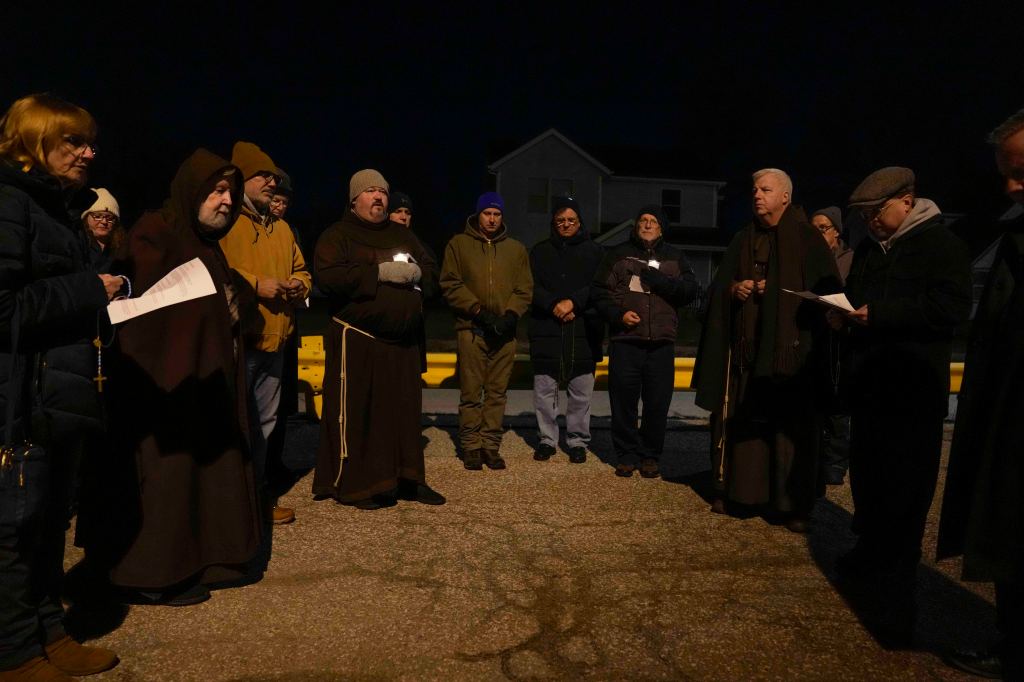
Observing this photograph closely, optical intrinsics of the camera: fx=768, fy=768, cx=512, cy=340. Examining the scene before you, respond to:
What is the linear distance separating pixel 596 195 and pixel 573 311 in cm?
2342

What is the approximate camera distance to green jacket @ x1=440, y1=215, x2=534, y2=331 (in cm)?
628

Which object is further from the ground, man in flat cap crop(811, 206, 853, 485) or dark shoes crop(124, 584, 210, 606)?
man in flat cap crop(811, 206, 853, 485)

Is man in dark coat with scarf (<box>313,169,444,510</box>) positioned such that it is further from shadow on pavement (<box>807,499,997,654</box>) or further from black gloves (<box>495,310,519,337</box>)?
shadow on pavement (<box>807,499,997,654</box>)

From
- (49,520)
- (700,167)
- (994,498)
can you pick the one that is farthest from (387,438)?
(700,167)

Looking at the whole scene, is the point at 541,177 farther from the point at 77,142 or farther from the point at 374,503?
the point at 77,142

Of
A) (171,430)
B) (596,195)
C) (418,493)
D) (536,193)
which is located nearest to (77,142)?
(171,430)

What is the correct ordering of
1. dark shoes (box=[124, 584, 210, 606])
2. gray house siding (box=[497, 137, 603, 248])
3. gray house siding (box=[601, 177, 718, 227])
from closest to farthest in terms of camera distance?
1. dark shoes (box=[124, 584, 210, 606])
2. gray house siding (box=[497, 137, 603, 248])
3. gray house siding (box=[601, 177, 718, 227])

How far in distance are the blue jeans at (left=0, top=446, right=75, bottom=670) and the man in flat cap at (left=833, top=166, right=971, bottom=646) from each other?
3578mm

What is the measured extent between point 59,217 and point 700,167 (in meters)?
30.8

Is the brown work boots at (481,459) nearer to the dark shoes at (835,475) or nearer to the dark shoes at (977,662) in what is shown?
the dark shoes at (835,475)

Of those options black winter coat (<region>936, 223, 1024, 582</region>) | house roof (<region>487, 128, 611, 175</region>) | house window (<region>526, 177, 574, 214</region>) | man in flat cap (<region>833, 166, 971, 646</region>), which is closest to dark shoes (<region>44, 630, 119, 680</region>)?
black winter coat (<region>936, 223, 1024, 582</region>)

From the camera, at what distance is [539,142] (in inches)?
1120

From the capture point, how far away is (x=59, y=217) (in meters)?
2.75

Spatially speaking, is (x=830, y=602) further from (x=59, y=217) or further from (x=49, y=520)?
(x=59, y=217)
